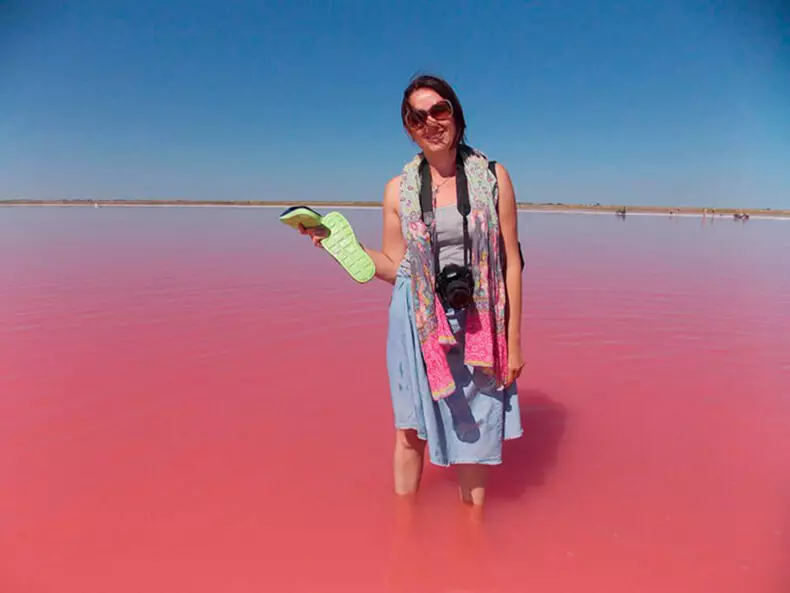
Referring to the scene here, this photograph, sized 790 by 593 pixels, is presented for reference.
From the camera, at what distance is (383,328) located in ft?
16.9

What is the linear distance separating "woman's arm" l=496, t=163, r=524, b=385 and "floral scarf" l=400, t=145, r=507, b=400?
0.03 meters

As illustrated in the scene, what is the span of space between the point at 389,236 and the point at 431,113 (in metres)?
0.51

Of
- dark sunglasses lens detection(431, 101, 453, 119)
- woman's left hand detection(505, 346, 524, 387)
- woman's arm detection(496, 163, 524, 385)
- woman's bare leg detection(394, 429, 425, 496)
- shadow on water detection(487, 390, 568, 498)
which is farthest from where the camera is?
shadow on water detection(487, 390, 568, 498)

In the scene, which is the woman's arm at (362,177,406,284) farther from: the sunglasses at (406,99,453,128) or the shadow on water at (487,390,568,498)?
the shadow on water at (487,390,568,498)

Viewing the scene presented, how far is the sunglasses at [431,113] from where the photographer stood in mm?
1706

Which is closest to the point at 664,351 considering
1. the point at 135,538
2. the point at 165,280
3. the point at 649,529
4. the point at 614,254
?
the point at 649,529

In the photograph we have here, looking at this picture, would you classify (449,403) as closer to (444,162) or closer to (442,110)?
(444,162)

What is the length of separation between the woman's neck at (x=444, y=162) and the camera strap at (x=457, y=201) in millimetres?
22

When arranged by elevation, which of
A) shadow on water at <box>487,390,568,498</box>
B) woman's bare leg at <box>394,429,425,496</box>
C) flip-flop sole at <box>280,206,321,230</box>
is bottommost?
shadow on water at <box>487,390,568,498</box>

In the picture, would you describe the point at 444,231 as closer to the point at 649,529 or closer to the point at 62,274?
the point at 649,529

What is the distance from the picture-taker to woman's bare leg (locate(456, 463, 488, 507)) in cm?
217

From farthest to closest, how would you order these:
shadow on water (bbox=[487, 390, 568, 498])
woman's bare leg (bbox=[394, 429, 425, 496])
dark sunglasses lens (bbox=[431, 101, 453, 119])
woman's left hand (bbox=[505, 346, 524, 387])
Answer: shadow on water (bbox=[487, 390, 568, 498])
woman's bare leg (bbox=[394, 429, 425, 496])
woman's left hand (bbox=[505, 346, 524, 387])
dark sunglasses lens (bbox=[431, 101, 453, 119])

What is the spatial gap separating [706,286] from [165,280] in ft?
27.2

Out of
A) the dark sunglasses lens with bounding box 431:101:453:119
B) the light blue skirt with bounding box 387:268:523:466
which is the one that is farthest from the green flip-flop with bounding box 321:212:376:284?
the dark sunglasses lens with bounding box 431:101:453:119
